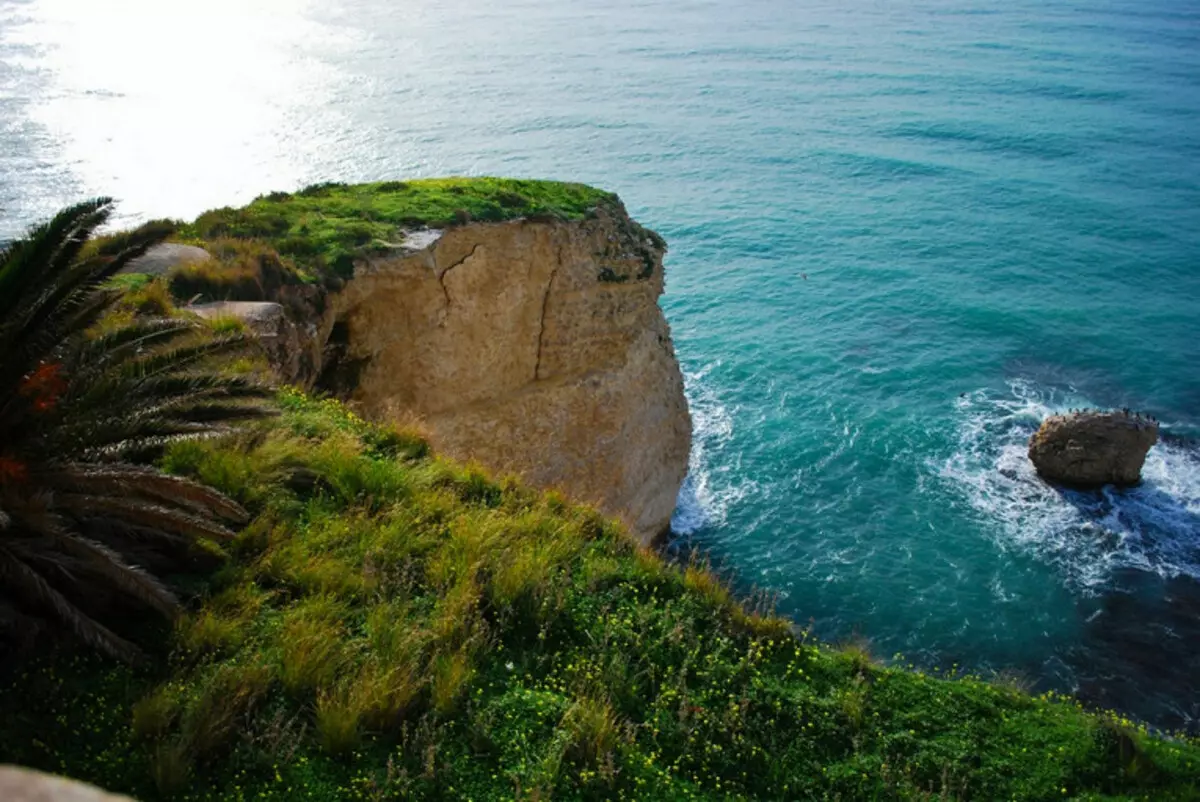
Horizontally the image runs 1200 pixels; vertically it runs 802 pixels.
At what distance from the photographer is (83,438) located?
7.10 m

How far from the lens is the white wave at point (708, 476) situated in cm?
2409

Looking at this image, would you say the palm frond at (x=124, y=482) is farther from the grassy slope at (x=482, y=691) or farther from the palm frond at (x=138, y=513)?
the grassy slope at (x=482, y=691)

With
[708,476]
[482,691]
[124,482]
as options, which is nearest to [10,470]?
[124,482]

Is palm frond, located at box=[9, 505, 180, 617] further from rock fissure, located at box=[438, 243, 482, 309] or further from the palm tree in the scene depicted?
rock fissure, located at box=[438, 243, 482, 309]

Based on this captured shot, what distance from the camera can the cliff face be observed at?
55.1 ft

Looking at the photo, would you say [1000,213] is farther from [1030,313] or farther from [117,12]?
[117,12]

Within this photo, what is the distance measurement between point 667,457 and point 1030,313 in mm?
19052

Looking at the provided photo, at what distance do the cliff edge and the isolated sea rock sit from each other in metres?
11.7

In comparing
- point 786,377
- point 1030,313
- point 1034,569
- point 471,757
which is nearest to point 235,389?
point 471,757

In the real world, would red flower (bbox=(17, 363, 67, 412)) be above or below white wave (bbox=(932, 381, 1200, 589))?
above

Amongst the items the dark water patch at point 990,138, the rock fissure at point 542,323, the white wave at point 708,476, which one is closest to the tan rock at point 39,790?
the rock fissure at point 542,323

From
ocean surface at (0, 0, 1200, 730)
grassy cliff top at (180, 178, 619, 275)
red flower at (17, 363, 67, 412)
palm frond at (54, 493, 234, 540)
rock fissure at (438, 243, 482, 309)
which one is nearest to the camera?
red flower at (17, 363, 67, 412)

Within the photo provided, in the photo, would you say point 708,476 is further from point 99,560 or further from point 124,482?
point 99,560

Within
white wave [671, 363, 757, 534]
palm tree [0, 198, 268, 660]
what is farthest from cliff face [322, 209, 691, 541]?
palm tree [0, 198, 268, 660]
